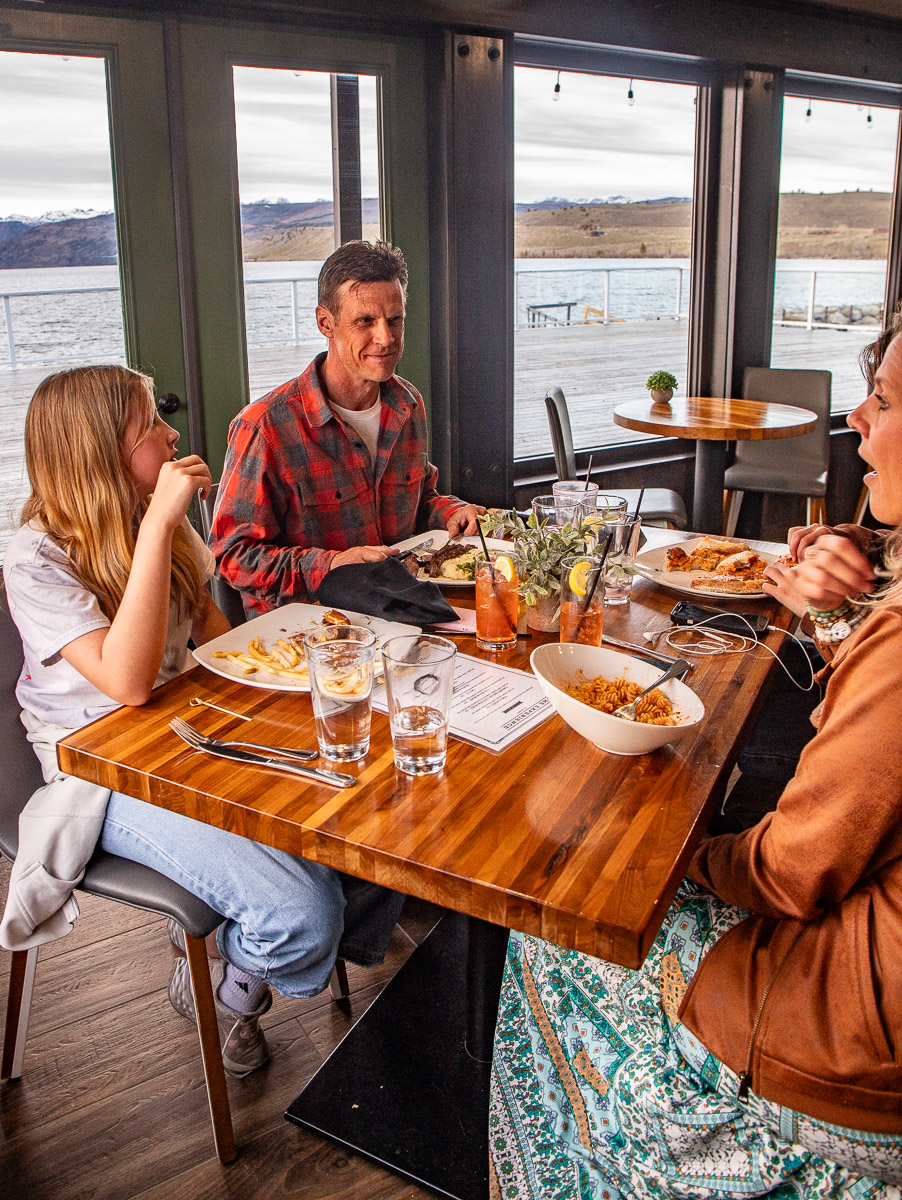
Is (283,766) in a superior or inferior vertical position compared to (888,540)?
inferior

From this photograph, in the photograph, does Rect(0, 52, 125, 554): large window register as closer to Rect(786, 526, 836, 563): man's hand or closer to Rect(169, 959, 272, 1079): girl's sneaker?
Rect(169, 959, 272, 1079): girl's sneaker

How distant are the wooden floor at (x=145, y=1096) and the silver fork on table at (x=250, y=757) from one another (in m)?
0.82

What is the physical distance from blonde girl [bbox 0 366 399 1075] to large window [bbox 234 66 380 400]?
1853 mm

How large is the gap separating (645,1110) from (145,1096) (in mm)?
1042

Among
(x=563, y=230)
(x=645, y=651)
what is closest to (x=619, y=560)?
(x=645, y=651)

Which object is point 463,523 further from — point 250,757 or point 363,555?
point 250,757

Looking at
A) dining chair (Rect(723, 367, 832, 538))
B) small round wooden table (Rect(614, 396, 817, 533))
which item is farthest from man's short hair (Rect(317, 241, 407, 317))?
dining chair (Rect(723, 367, 832, 538))

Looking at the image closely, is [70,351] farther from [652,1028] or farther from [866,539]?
[652,1028]

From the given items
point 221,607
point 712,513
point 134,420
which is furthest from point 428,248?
point 134,420

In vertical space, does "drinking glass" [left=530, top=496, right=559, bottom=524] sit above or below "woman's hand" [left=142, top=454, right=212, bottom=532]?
below

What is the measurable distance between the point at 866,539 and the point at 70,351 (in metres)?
2.61

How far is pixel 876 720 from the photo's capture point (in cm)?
106

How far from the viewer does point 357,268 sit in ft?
7.61

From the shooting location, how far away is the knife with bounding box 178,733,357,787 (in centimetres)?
127
